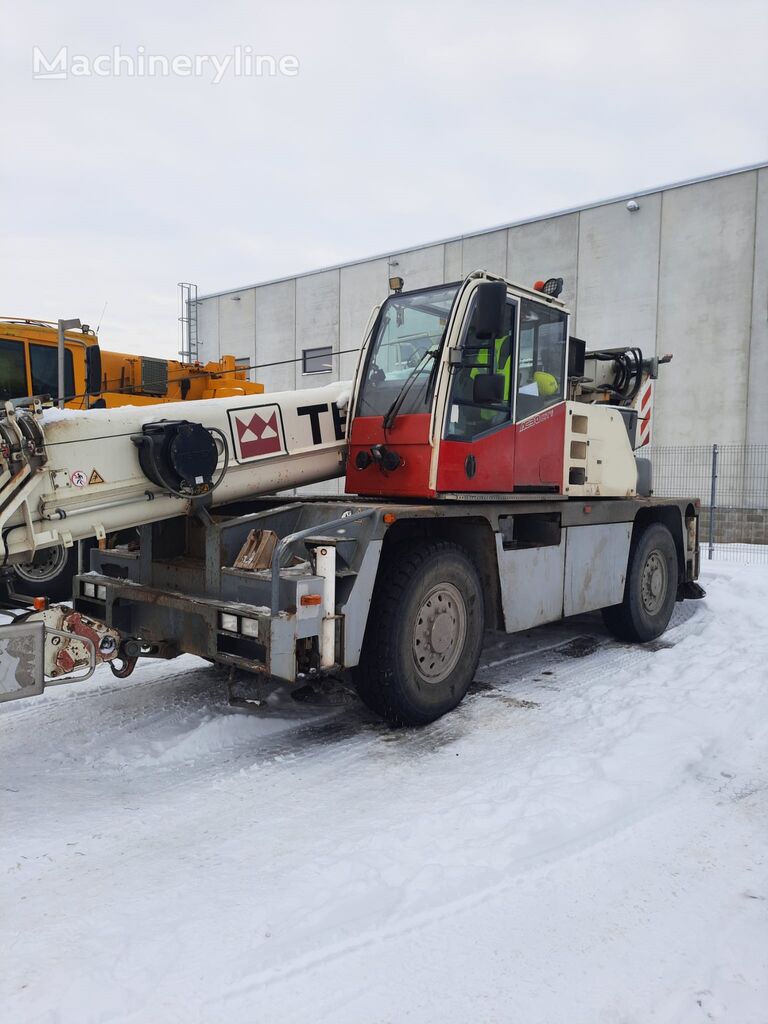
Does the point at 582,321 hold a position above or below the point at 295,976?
above

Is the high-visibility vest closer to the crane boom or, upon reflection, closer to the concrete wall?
the crane boom

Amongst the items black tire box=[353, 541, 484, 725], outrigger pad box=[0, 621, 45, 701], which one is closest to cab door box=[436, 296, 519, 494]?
black tire box=[353, 541, 484, 725]

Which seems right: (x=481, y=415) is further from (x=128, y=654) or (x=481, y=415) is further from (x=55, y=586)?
(x=55, y=586)

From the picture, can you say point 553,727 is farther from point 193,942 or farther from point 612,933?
point 193,942

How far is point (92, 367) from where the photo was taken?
956 cm

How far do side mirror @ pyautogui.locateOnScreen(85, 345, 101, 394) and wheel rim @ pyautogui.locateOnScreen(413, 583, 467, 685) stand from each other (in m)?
6.20

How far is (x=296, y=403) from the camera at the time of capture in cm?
533

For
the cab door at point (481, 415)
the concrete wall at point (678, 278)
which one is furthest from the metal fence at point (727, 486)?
the cab door at point (481, 415)

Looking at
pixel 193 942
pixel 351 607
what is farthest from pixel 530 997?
pixel 351 607

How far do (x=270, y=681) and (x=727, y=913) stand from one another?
3.57m

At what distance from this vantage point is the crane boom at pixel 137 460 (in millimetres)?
3885

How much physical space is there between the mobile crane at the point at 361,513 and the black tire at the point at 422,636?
0.01 meters

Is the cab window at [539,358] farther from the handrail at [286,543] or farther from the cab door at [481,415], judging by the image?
the handrail at [286,543]

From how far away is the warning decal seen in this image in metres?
4.88
